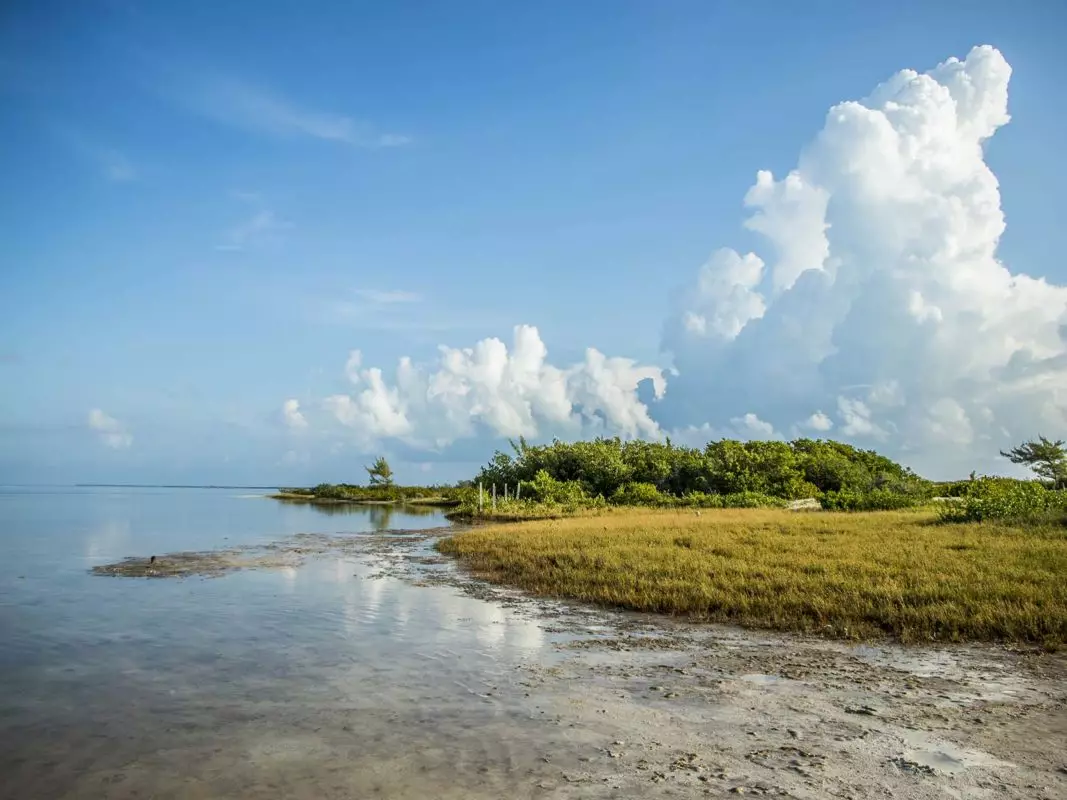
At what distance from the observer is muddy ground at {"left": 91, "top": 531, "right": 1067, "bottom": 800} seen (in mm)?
6348

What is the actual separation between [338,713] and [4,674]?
5598 mm

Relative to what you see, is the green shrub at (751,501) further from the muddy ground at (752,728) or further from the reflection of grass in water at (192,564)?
the muddy ground at (752,728)

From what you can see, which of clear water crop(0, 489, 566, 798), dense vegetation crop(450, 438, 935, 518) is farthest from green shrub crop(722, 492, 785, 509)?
clear water crop(0, 489, 566, 798)

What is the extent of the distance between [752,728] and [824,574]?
10.1m

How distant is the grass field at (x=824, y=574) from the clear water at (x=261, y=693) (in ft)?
12.7

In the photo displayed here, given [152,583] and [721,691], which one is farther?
[152,583]

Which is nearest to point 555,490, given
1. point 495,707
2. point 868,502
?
point 868,502

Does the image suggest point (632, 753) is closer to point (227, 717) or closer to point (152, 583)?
point (227, 717)

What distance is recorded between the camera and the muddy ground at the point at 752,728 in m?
6.35

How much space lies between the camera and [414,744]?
7430 millimetres

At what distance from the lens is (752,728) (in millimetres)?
7828

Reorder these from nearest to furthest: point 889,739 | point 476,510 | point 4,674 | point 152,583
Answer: point 889,739
point 4,674
point 152,583
point 476,510

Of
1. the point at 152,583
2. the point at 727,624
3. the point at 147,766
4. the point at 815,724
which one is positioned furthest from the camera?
the point at 152,583

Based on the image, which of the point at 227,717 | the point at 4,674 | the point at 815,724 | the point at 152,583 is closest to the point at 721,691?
the point at 815,724
